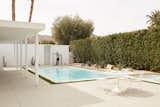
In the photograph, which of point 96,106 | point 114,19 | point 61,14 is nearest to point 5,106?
point 96,106

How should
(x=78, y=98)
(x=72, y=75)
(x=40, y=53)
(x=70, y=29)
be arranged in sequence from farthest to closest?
1. (x=70, y=29)
2. (x=40, y=53)
3. (x=72, y=75)
4. (x=78, y=98)

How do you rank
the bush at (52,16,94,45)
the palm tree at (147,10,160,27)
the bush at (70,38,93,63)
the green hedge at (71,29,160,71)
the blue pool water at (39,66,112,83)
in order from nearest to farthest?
the blue pool water at (39,66,112,83) → the green hedge at (71,29,160,71) → the bush at (70,38,93,63) → the palm tree at (147,10,160,27) → the bush at (52,16,94,45)

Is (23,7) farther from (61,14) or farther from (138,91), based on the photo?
(138,91)

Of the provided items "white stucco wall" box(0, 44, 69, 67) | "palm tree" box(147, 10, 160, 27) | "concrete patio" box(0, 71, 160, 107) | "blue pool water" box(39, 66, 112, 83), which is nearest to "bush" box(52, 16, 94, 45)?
"white stucco wall" box(0, 44, 69, 67)

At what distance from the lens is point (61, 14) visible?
113 ft

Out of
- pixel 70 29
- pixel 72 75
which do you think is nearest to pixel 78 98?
pixel 72 75

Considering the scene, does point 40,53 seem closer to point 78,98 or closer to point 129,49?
point 129,49

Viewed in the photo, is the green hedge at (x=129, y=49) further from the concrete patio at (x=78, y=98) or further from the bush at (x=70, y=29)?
the bush at (x=70, y=29)

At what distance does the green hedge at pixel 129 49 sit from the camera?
15617 millimetres

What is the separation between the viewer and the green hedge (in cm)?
1562

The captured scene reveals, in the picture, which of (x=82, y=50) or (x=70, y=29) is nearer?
(x=82, y=50)

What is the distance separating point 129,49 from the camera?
17812 mm

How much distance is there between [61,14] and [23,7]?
9.53 meters

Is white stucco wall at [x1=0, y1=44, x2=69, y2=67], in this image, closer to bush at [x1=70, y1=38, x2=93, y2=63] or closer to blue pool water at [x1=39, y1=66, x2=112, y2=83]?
bush at [x1=70, y1=38, x2=93, y2=63]
